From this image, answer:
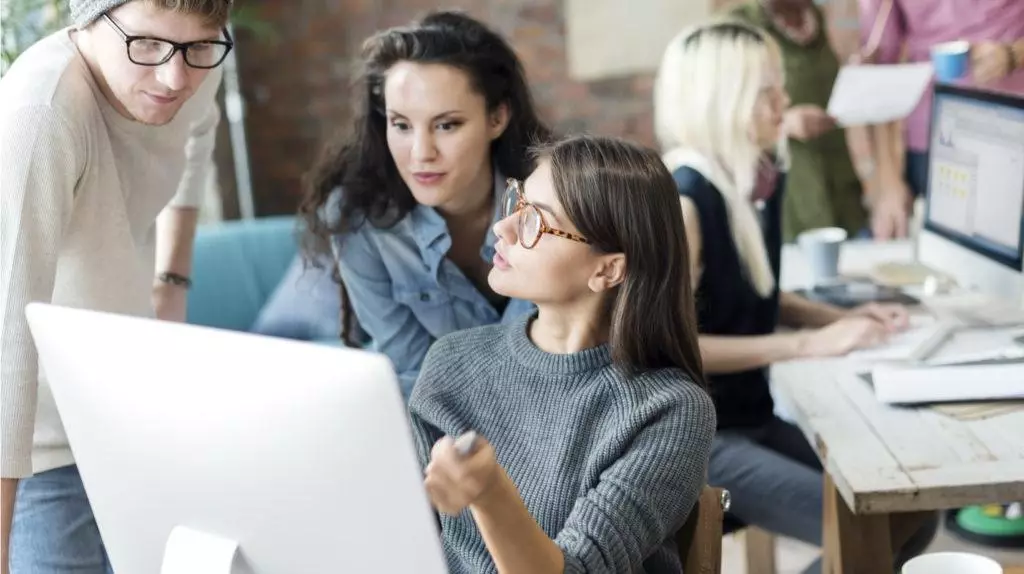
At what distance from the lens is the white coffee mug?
1.42m

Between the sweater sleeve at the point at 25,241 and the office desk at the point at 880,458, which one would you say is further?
the office desk at the point at 880,458

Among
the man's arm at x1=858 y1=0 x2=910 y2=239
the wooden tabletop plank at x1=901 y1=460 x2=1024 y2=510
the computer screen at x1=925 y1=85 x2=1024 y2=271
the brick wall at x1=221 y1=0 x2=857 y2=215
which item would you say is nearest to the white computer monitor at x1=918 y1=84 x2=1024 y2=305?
the computer screen at x1=925 y1=85 x2=1024 y2=271

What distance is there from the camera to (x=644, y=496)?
141 cm

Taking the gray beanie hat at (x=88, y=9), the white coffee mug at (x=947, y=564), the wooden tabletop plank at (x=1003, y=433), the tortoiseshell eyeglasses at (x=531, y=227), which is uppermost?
the gray beanie hat at (x=88, y=9)

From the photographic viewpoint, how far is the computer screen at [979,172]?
7.12 feet

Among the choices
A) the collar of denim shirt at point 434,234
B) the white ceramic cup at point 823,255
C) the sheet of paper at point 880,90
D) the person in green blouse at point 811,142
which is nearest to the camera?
the collar of denim shirt at point 434,234

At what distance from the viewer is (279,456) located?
1.09 metres

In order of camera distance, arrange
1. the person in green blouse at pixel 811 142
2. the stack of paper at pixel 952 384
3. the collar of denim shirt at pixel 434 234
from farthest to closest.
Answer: the person in green blouse at pixel 811 142 < the collar of denim shirt at pixel 434 234 < the stack of paper at pixel 952 384

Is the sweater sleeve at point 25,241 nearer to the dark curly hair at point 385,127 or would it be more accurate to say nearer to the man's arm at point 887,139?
the dark curly hair at point 385,127

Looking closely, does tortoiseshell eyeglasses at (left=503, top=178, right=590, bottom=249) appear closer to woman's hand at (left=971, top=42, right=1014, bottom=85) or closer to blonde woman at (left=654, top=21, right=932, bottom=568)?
blonde woman at (left=654, top=21, right=932, bottom=568)

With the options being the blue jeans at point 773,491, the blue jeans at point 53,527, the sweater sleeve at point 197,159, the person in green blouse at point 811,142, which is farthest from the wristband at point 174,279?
the person in green blouse at point 811,142

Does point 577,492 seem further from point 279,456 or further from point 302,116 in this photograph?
point 302,116

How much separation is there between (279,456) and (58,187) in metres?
0.57

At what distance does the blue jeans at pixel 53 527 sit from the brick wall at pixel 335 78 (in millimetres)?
3151
